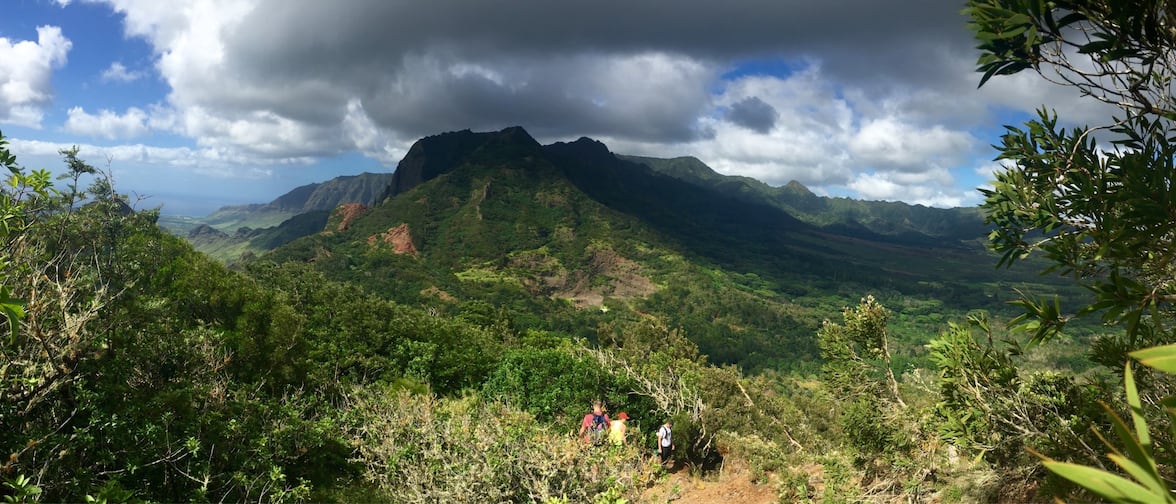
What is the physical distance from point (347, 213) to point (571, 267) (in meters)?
59.4

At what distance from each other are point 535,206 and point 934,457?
473ft

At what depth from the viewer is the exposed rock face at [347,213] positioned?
125 metres

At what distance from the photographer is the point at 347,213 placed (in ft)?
423

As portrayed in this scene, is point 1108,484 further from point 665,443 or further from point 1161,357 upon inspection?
point 665,443

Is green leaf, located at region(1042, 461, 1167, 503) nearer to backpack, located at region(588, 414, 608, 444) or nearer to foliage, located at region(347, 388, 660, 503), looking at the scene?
foliage, located at region(347, 388, 660, 503)

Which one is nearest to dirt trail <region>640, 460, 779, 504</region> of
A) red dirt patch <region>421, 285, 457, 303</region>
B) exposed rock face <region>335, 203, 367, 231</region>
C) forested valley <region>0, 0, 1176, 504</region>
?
forested valley <region>0, 0, 1176, 504</region>

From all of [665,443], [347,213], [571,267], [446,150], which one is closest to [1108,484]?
[665,443]

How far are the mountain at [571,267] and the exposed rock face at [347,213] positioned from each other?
0.51 m

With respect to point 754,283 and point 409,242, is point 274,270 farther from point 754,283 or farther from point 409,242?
point 754,283

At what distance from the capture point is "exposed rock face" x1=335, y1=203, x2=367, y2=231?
12481cm

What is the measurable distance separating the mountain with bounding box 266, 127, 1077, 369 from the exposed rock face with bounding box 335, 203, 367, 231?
506 mm

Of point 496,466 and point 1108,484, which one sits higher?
point 1108,484

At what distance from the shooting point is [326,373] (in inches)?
478

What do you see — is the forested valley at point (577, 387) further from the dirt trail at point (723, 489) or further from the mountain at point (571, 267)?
the mountain at point (571, 267)
